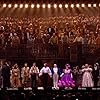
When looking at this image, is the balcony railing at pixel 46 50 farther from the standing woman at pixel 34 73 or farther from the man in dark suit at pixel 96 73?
the man in dark suit at pixel 96 73

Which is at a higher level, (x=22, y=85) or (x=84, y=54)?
(x=84, y=54)

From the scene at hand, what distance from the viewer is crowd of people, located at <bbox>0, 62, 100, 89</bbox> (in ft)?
45.2

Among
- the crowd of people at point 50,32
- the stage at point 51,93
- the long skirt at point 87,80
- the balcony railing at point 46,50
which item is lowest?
the stage at point 51,93

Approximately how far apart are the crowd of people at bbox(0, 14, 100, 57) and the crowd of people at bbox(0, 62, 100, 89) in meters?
0.83

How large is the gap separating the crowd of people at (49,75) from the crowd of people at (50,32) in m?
0.83

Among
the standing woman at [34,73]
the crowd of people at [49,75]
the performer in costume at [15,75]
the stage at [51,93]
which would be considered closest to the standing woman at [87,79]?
the crowd of people at [49,75]

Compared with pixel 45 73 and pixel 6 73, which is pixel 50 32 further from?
pixel 6 73

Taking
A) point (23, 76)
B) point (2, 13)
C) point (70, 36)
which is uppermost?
point (2, 13)

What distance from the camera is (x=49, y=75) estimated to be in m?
13.8

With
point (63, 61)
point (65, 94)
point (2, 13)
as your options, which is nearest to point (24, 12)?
point (2, 13)

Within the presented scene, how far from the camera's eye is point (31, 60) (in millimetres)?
13953

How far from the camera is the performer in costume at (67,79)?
1365 centimetres

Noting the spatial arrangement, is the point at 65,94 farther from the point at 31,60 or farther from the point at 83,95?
the point at 31,60

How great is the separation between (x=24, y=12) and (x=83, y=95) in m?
4.54
